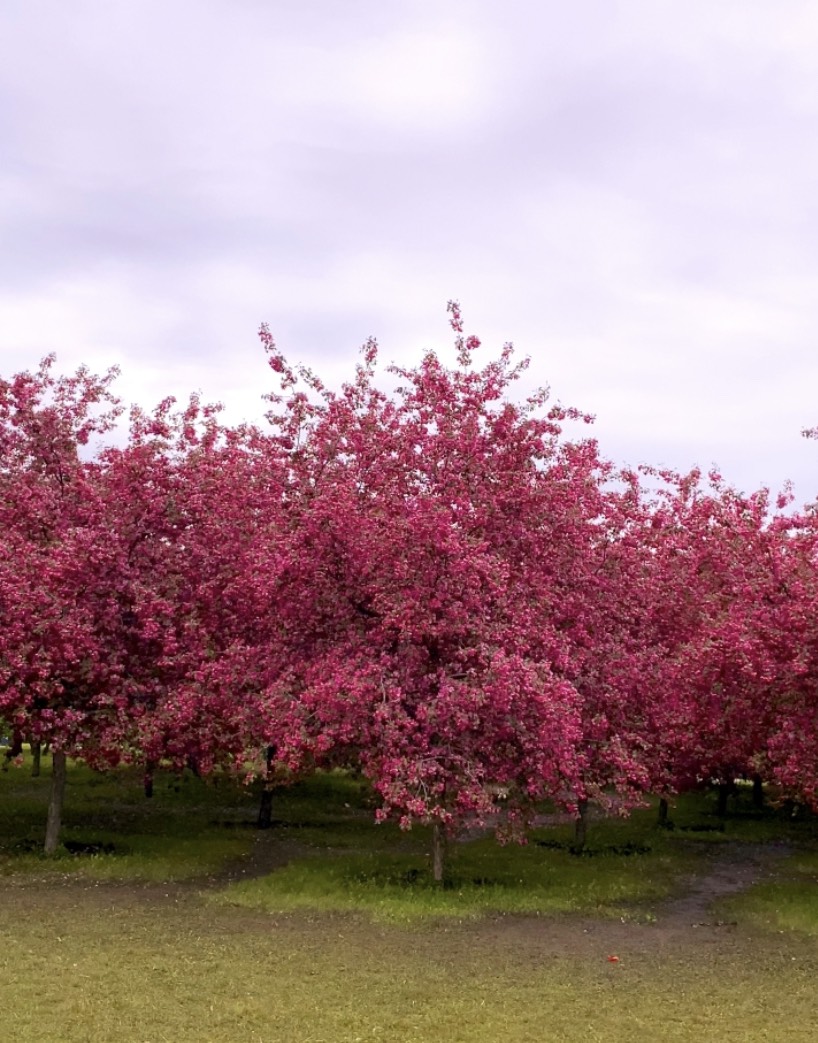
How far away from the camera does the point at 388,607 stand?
20.1 metres

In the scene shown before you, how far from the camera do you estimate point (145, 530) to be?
2361 centimetres

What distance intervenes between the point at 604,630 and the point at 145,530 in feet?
40.0

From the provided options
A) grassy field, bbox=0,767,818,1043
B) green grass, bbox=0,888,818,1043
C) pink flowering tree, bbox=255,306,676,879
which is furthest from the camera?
pink flowering tree, bbox=255,306,676,879

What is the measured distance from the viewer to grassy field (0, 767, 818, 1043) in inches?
505

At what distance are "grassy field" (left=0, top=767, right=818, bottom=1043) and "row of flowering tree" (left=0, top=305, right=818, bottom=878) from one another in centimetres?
222

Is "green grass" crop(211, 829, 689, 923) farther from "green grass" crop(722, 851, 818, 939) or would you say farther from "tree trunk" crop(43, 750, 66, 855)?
"tree trunk" crop(43, 750, 66, 855)

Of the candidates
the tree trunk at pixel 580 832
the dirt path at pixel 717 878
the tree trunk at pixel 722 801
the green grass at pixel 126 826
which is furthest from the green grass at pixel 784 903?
the green grass at pixel 126 826

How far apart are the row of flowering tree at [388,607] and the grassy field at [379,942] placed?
2220 millimetres

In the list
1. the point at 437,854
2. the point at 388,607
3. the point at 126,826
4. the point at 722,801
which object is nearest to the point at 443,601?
the point at 388,607

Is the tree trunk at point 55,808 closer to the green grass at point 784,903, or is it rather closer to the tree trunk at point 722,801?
the green grass at point 784,903

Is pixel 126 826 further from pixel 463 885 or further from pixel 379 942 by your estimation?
pixel 379 942

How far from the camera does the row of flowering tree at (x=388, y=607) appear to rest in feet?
64.6

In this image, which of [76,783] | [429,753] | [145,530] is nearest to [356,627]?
[429,753]

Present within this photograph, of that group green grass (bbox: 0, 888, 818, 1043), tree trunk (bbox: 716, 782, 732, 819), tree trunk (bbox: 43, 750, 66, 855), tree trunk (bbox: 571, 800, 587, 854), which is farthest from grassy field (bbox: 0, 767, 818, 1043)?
tree trunk (bbox: 716, 782, 732, 819)
